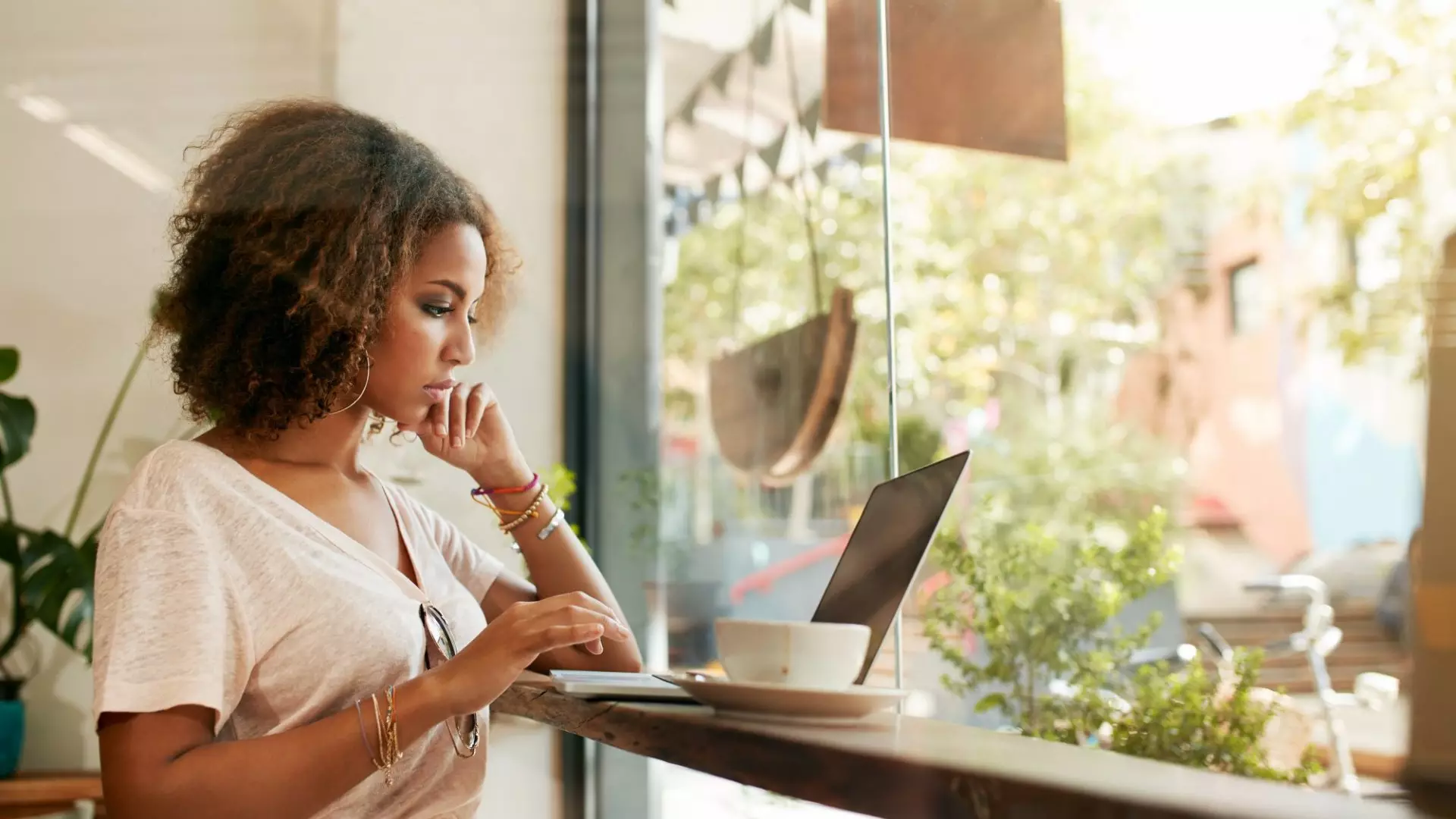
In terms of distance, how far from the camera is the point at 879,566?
110 cm

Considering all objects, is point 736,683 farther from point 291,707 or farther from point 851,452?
point 851,452

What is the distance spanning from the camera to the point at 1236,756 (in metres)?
1.47

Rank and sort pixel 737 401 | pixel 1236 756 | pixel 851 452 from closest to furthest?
pixel 1236 756
pixel 851 452
pixel 737 401

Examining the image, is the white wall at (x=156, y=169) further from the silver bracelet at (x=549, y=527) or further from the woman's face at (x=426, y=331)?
the woman's face at (x=426, y=331)

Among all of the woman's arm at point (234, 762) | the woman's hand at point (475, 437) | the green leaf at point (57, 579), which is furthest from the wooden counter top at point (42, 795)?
the woman's arm at point (234, 762)

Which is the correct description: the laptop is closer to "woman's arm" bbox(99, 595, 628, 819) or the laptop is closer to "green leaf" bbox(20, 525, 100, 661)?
"woman's arm" bbox(99, 595, 628, 819)

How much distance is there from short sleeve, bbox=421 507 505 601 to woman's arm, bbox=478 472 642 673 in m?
0.02

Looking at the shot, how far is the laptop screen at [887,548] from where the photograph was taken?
1034 millimetres

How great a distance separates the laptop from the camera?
1022mm

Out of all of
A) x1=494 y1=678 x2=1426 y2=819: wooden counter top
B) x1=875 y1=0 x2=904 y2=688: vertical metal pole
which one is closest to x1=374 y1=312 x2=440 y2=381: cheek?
x1=494 y1=678 x2=1426 y2=819: wooden counter top

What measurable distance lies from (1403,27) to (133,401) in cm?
237

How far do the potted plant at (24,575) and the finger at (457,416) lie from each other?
1024 mm

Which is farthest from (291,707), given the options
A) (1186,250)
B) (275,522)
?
(1186,250)

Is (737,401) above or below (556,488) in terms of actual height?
above
